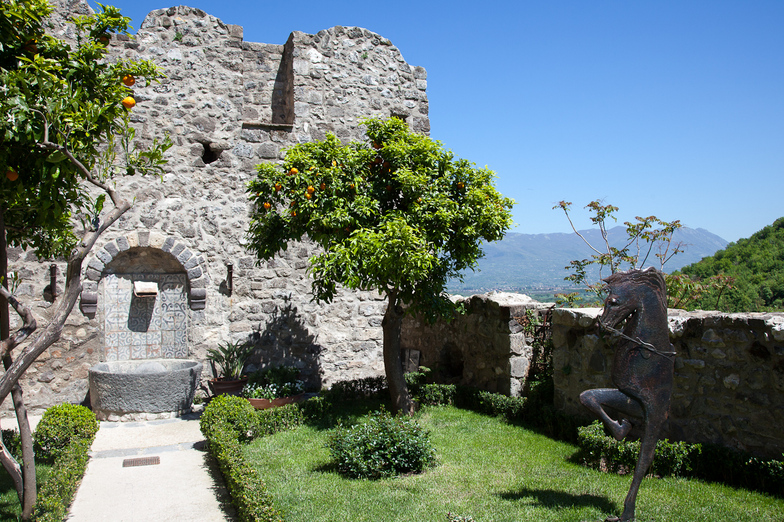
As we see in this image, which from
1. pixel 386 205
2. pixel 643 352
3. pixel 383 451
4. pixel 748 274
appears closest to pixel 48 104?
pixel 383 451

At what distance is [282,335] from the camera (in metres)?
10.8

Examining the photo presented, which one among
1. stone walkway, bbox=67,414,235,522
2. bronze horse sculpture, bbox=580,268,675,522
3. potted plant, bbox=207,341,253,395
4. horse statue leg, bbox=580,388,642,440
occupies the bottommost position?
stone walkway, bbox=67,414,235,522

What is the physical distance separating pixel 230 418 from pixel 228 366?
2.31 meters

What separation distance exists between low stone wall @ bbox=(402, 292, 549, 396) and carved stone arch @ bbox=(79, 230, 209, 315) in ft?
14.2

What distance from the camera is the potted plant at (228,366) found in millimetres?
9734

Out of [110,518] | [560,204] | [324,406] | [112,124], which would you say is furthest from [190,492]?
[560,204]

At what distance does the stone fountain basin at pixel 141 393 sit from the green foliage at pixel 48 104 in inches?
167

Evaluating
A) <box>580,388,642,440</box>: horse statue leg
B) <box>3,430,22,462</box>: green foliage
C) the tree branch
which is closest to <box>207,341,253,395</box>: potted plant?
<box>3,430,22,462</box>: green foliage

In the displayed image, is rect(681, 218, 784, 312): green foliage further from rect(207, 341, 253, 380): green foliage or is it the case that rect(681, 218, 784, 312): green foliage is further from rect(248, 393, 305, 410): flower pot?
rect(207, 341, 253, 380): green foliage

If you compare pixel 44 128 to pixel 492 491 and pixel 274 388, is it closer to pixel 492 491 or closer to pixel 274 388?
pixel 492 491

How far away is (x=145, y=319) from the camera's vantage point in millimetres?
10211

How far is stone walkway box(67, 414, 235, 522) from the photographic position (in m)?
5.78

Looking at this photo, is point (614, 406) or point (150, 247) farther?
point (150, 247)

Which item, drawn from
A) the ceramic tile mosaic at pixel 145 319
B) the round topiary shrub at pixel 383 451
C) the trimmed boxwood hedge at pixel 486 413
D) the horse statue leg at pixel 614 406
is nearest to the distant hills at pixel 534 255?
the trimmed boxwood hedge at pixel 486 413
